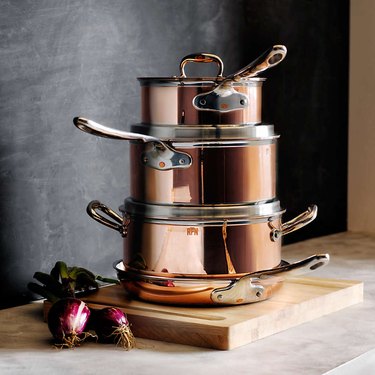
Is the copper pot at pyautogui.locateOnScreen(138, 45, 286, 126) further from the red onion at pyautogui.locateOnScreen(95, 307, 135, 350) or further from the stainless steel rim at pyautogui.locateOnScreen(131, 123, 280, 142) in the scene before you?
the red onion at pyautogui.locateOnScreen(95, 307, 135, 350)

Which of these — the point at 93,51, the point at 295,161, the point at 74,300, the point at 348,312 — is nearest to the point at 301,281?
the point at 348,312

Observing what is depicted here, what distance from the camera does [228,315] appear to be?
1.13 metres

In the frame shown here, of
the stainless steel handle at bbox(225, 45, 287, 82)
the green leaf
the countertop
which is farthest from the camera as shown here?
the green leaf

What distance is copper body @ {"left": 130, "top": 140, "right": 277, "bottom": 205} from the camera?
1150 millimetres

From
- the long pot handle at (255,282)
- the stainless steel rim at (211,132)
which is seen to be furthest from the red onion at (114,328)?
the stainless steel rim at (211,132)

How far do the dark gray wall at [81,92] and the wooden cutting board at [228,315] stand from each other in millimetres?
159

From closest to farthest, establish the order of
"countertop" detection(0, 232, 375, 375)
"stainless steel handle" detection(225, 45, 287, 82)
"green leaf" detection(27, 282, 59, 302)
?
1. "countertop" detection(0, 232, 375, 375)
2. "stainless steel handle" detection(225, 45, 287, 82)
3. "green leaf" detection(27, 282, 59, 302)

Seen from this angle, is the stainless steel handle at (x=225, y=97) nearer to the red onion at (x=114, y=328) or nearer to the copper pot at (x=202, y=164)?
the copper pot at (x=202, y=164)

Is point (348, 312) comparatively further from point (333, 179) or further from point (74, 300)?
point (333, 179)

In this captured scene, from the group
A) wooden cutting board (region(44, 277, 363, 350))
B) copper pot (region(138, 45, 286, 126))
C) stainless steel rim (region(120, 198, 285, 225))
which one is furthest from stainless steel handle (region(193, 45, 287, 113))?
wooden cutting board (region(44, 277, 363, 350))

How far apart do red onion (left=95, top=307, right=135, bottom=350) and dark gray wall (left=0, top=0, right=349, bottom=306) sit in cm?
27

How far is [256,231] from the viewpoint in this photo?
118 centimetres

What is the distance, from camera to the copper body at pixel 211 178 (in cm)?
115

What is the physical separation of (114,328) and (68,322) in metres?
0.06
